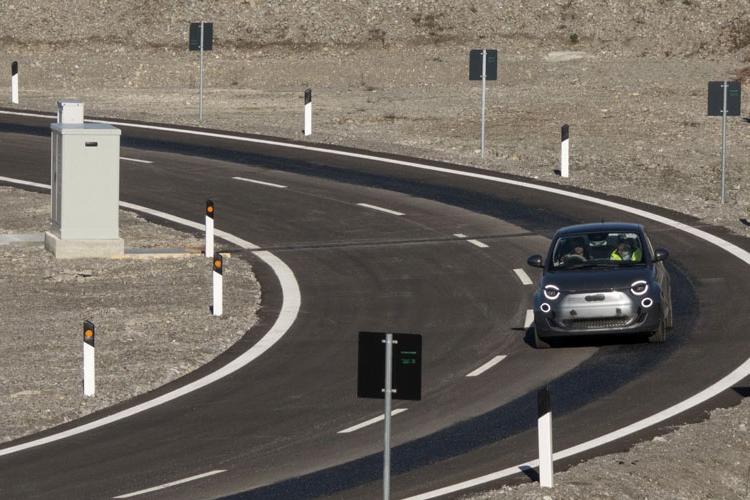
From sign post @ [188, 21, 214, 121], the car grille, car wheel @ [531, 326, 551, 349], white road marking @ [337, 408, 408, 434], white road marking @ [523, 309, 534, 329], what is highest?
sign post @ [188, 21, 214, 121]

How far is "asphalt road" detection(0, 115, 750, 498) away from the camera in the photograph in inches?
647

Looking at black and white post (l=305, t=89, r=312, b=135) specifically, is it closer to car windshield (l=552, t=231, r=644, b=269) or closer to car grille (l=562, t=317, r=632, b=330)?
car windshield (l=552, t=231, r=644, b=269)

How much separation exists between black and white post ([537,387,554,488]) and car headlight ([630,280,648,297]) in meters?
6.54

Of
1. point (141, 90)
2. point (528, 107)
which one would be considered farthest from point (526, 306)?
point (141, 90)

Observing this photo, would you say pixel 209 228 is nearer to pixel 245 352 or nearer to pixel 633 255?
pixel 245 352

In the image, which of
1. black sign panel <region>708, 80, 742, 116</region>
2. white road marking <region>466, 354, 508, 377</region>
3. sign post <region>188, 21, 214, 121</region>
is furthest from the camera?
sign post <region>188, 21, 214, 121</region>

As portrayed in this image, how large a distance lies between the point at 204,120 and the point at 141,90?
29.1ft

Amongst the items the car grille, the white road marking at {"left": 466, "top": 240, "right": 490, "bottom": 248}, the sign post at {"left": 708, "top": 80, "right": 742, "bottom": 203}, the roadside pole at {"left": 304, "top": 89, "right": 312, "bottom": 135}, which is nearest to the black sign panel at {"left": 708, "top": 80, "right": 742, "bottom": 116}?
the sign post at {"left": 708, "top": 80, "right": 742, "bottom": 203}

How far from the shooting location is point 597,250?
22578 millimetres

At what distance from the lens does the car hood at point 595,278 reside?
21469 mm

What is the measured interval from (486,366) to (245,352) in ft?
11.0

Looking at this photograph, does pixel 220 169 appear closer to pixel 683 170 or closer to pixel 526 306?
pixel 683 170

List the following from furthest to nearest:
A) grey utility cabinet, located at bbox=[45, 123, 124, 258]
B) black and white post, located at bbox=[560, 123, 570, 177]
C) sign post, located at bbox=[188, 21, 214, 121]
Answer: sign post, located at bbox=[188, 21, 214, 121] < black and white post, located at bbox=[560, 123, 570, 177] < grey utility cabinet, located at bbox=[45, 123, 124, 258]

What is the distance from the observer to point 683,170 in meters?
39.1
